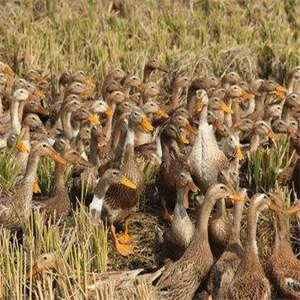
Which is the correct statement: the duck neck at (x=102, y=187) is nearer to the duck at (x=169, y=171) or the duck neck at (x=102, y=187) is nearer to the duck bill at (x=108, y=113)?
the duck at (x=169, y=171)

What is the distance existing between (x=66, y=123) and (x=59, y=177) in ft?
8.30

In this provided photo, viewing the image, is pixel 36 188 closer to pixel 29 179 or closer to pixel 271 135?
pixel 29 179

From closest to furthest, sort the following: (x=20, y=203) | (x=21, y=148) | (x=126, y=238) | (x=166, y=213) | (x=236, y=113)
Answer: (x=20, y=203), (x=126, y=238), (x=166, y=213), (x=21, y=148), (x=236, y=113)

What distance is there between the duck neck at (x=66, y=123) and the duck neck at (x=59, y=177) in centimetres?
214

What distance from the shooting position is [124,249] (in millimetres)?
8078

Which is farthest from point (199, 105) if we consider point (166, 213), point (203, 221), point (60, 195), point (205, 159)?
point (203, 221)

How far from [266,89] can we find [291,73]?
983mm

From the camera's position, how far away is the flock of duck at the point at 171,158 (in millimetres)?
6906

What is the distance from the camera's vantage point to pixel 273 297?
22.8 feet

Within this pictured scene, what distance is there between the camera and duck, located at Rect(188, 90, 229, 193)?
870 cm

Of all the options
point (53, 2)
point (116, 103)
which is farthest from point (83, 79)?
point (53, 2)

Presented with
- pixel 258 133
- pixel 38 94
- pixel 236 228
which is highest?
pixel 38 94

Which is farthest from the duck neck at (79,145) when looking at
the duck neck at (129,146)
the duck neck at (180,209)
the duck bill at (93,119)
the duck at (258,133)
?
the duck neck at (180,209)

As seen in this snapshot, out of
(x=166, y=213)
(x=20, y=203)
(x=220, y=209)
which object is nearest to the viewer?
(x=220, y=209)
